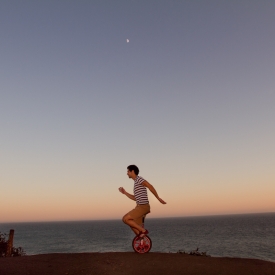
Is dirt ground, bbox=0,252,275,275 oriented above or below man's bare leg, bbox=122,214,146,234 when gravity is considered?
below

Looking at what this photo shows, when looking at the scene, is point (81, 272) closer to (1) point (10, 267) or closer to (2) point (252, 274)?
(1) point (10, 267)

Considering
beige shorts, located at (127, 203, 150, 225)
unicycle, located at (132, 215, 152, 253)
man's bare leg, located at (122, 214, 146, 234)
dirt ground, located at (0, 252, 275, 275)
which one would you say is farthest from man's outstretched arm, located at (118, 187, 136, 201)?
dirt ground, located at (0, 252, 275, 275)

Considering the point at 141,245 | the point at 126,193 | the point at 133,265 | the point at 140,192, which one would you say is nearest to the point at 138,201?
the point at 140,192

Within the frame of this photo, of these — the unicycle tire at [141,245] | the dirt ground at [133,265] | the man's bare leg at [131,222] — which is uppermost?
the man's bare leg at [131,222]

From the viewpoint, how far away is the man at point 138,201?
10086 mm

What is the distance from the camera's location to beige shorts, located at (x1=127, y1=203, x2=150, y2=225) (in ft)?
33.4

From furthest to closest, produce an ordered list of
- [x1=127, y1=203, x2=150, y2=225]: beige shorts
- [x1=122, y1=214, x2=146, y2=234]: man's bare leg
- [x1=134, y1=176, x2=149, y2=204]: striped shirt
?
1. [x1=134, y1=176, x2=149, y2=204]: striped shirt
2. [x1=127, y1=203, x2=150, y2=225]: beige shorts
3. [x1=122, y1=214, x2=146, y2=234]: man's bare leg

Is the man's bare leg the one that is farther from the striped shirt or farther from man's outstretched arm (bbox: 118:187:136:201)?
man's outstretched arm (bbox: 118:187:136:201)

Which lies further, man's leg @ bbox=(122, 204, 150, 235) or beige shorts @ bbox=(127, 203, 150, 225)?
beige shorts @ bbox=(127, 203, 150, 225)

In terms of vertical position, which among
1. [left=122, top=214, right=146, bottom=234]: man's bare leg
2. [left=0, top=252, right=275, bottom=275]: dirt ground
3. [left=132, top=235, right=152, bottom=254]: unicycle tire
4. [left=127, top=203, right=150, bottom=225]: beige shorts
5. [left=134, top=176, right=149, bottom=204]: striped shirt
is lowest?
[left=0, top=252, right=275, bottom=275]: dirt ground

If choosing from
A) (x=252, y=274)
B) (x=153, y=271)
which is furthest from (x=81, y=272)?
(x=252, y=274)

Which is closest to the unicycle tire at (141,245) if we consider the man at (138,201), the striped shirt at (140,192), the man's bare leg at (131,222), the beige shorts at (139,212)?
the man at (138,201)

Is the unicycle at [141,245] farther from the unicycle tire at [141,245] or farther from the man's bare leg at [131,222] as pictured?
the man's bare leg at [131,222]

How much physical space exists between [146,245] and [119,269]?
2.00m
